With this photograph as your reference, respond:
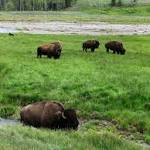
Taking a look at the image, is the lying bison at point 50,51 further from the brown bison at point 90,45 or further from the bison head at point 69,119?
the bison head at point 69,119

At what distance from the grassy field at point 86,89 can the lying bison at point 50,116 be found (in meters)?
0.61

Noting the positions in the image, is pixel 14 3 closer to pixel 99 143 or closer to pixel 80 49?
pixel 80 49

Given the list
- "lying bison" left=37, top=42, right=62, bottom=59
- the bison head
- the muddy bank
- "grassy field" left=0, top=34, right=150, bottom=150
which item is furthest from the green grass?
the muddy bank

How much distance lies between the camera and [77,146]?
1504 cm

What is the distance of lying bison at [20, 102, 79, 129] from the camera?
18969 mm

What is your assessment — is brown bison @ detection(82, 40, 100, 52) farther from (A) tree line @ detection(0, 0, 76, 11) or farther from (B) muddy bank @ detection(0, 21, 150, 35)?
(A) tree line @ detection(0, 0, 76, 11)

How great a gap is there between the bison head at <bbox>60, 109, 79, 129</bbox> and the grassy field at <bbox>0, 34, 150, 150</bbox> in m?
0.42

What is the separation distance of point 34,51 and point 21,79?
418 inches

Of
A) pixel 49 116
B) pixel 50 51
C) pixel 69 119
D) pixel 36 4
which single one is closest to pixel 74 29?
pixel 50 51

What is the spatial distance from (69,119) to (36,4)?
175 meters

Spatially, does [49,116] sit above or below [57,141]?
below

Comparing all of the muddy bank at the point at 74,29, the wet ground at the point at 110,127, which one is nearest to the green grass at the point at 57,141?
the wet ground at the point at 110,127

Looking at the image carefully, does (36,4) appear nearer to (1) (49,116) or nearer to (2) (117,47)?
(2) (117,47)

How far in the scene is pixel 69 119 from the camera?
1892 centimetres
